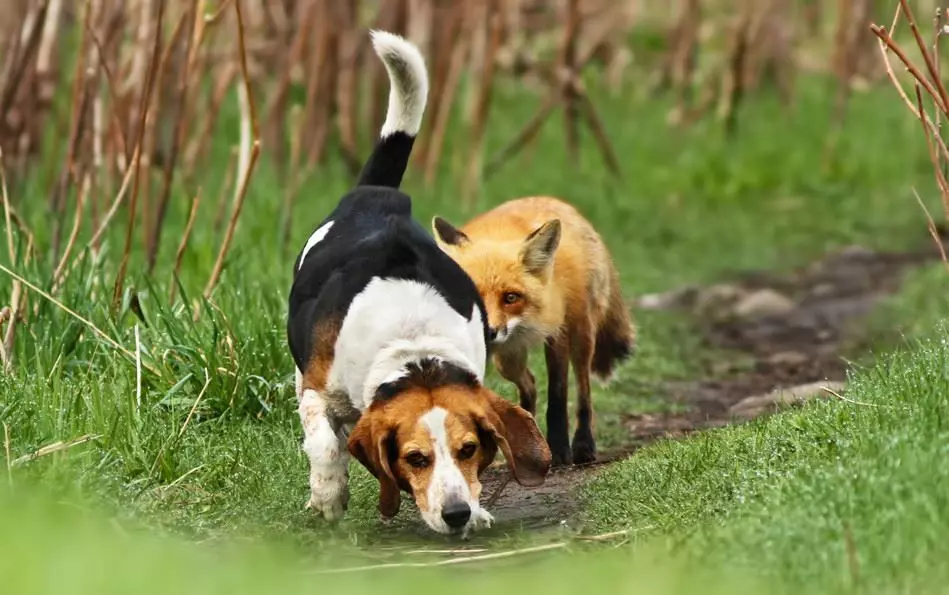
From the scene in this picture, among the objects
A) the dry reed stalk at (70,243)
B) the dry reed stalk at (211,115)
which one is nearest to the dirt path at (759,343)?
the dry reed stalk at (70,243)

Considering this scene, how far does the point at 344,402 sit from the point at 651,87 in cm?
1021

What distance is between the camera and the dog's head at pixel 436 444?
14.7 ft

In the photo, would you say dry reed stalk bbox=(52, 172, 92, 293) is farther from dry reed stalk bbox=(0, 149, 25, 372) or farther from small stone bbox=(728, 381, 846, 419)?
small stone bbox=(728, 381, 846, 419)

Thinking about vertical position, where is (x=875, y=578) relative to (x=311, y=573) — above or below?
above

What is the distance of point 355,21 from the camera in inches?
444

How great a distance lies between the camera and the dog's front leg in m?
4.89

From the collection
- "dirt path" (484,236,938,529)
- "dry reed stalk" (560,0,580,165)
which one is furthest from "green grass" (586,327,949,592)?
"dry reed stalk" (560,0,580,165)

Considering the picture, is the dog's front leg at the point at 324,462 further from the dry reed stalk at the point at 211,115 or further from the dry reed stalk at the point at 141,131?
the dry reed stalk at the point at 211,115

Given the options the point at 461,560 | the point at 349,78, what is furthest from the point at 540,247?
the point at 349,78

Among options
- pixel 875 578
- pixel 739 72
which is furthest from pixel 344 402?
pixel 739 72

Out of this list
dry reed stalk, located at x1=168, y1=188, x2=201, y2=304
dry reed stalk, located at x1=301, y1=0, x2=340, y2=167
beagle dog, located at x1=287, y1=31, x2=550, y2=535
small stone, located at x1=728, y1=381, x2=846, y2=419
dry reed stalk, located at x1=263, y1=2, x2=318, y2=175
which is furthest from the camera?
dry reed stalk, located at x1=301, y1=0, x2=340, y2=167

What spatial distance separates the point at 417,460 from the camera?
14.9 ft

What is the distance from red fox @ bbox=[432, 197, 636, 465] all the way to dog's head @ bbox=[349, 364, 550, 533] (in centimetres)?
111

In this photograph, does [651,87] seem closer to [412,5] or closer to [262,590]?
[412,5]
